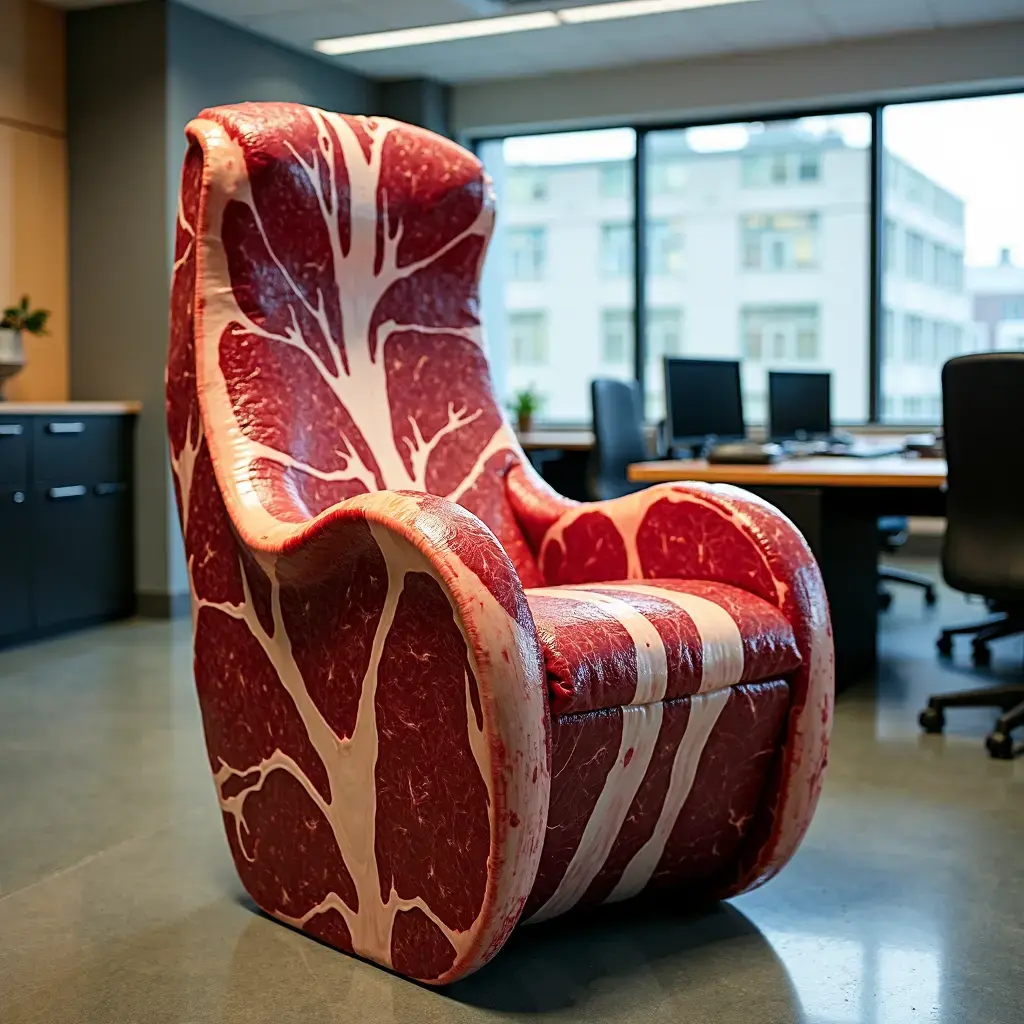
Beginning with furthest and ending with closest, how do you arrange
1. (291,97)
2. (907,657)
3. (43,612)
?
(291,97), (43,612), (907,657)

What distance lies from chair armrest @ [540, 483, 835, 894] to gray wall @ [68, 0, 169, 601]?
11.8 feet

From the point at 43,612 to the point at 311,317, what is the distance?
10.3 ft

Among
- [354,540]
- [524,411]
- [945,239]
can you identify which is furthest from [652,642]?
[945,239]

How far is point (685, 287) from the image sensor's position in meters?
8.05

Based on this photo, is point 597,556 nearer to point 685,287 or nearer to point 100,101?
point 100,101

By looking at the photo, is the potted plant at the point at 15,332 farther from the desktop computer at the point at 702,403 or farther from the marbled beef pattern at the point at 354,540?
the marbled beef pattern at the point at 354,540

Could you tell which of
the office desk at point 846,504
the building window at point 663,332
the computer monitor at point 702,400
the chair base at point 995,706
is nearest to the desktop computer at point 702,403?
the computer monitor at point 702,400

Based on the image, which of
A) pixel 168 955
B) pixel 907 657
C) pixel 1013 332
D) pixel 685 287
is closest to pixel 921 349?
pixel 1013 332

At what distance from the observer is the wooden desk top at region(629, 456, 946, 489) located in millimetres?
3664

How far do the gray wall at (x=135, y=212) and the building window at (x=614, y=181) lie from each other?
3005 millimetres

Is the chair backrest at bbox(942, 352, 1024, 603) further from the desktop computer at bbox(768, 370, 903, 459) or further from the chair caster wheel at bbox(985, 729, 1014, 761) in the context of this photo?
the desktop computer at bbox(768, 370, 903, 459)

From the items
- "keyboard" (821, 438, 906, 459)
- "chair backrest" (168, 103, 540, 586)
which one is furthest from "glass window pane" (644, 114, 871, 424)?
"chair backrest" (168, 103, 540, 586)

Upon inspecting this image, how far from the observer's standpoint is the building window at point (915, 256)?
7.50 meters

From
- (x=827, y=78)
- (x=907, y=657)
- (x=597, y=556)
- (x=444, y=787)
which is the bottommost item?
(x=907, y=657)
